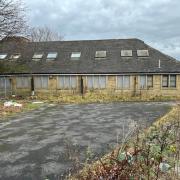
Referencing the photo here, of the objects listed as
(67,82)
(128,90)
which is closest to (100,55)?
(67,82)

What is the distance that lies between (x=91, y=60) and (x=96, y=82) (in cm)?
304

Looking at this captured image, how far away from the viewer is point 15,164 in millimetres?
9875

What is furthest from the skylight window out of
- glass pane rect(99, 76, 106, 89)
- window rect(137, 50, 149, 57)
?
window rect(137, 50, 149, 57)

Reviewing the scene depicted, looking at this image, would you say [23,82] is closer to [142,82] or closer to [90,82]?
[90,82]

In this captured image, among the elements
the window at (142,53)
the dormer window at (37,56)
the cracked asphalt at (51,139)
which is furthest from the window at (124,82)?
the cracked asphalt at (51,139)

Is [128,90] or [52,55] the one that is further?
[52,55]

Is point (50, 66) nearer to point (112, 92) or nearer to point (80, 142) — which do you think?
point (112, 92)

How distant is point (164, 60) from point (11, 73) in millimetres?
15989

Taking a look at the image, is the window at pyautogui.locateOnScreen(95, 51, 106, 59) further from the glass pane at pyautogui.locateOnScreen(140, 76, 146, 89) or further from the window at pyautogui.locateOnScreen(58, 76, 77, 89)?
the glass pane at pyautogui.locateOnScreen(140, 76, 146, 89)

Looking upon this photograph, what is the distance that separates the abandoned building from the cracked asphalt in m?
13.5

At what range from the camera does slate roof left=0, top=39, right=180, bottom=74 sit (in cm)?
3481

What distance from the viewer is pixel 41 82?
36.1m

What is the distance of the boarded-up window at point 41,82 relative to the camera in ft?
118

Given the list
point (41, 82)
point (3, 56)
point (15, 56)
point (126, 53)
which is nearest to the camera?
point (41, 82)
